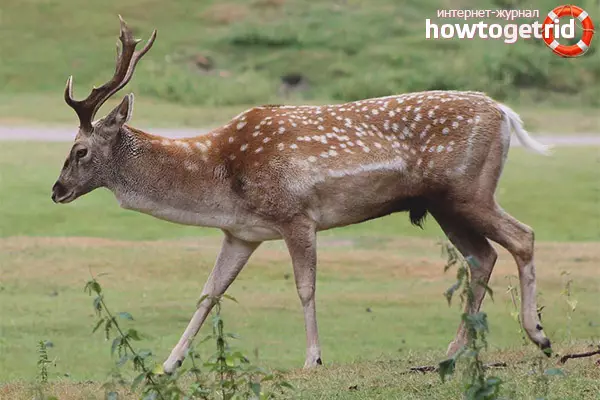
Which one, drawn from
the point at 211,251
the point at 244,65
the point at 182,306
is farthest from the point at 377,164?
the point at 244,65

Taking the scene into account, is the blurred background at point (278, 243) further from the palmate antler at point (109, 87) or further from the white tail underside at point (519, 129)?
the palmate antler at point (109, 87)

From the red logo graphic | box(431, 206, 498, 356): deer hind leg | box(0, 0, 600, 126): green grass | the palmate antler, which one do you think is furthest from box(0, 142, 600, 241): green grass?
box(431, 206, 498, 356): deer hind leg

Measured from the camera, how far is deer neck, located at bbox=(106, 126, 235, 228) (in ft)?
27.6

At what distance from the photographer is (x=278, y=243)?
1514cm

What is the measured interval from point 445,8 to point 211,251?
14360mm

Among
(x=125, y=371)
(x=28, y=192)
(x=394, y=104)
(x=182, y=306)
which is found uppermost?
(x=394, y=104)

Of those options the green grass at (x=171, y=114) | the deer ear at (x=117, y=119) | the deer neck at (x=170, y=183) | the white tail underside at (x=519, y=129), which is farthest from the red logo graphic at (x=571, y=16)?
the deer ear at (x=117, y=119)

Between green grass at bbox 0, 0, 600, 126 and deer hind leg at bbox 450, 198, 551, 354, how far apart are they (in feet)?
48.6

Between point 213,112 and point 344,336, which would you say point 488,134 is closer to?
point 344,336

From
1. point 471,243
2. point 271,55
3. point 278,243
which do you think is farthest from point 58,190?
point 271,55

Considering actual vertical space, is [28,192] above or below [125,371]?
below

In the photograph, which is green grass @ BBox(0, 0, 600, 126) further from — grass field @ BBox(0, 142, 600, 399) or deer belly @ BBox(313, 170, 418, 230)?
deer belly @ BBox(313, 170, 418, 230)

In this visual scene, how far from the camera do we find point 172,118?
21969 millimetres

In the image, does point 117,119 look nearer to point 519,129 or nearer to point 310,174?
point 310,174
